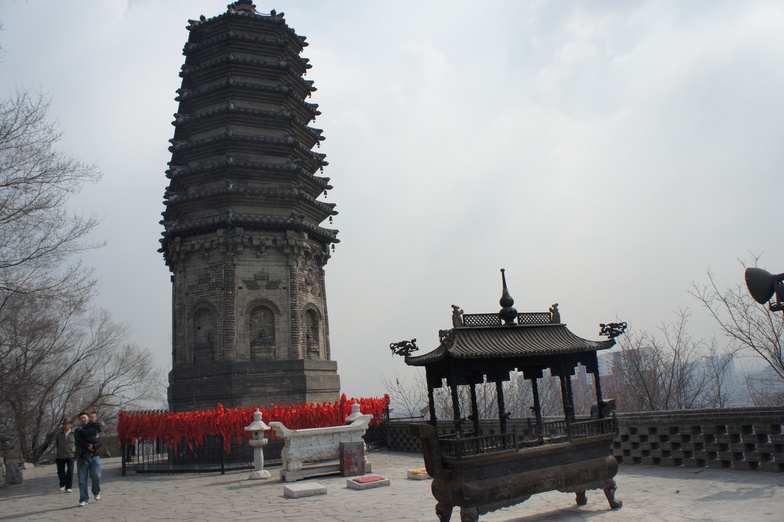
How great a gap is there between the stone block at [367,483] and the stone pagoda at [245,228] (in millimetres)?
8727

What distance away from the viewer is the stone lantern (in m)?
14.5

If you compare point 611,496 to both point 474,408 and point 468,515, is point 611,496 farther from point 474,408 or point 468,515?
point 468,515

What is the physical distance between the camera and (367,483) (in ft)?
39.7

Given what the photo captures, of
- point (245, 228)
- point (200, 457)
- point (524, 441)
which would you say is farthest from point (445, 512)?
point (245, 228)

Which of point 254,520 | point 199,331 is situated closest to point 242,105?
point 199,331

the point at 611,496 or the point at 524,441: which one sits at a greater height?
the point at 524,441

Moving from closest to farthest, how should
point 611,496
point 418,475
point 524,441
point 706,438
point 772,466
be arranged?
point 611,496
point 524,441
point 772,466
point 706,438
point 418,475

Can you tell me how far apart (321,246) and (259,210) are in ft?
10.5

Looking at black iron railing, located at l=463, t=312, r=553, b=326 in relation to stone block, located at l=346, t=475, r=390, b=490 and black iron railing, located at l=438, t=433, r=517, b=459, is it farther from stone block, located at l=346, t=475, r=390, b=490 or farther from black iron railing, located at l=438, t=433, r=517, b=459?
stone block, located at l=346, t=475, r=390, b=490

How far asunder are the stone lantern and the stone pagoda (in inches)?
196

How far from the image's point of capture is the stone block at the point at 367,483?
39.7 ft

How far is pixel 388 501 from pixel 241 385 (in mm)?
11058

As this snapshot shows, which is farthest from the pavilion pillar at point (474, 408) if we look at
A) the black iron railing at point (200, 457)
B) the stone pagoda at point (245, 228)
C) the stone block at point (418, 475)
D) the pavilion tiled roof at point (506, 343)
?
the stone pagoda at point (245, 228)

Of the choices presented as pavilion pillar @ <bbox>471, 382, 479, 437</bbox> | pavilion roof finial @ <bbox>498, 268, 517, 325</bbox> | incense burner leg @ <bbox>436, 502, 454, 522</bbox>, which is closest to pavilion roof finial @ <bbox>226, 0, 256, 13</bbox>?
pavilion roof finial @ <bbox>498, 268, 517, 325</bbox>
